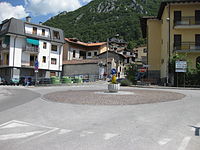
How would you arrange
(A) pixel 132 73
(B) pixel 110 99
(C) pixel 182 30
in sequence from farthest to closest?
(A) pixel 132 73, (C) pixel 182 30, (B) pixel 110 99

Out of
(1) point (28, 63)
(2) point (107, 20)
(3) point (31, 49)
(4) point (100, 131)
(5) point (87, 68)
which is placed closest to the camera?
(4) point (100, 131)

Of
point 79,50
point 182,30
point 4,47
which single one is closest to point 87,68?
point 79,50

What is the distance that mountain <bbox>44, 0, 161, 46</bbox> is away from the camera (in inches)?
3802

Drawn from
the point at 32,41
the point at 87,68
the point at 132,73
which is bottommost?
the point at 132,73

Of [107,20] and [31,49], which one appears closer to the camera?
[31,49]

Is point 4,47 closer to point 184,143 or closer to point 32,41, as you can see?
point 32,41

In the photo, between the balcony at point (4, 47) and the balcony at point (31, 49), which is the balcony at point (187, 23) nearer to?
the balcony at point (31, 49)

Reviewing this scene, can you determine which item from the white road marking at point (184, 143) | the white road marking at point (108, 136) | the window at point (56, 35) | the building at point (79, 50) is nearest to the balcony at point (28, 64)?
the window at point (56, 35)

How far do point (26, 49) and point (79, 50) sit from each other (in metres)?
22.6

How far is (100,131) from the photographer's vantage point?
18.8 ft

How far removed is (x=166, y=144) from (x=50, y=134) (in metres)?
2.94

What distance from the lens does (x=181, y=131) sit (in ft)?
19.0

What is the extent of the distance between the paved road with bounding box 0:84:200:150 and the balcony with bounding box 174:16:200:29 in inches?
950

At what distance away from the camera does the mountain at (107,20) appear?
9656cm
